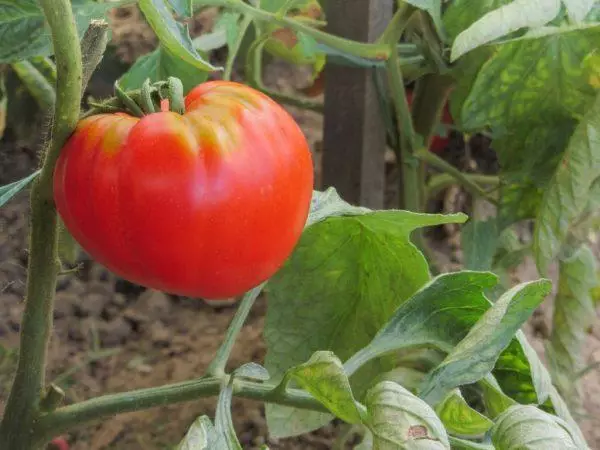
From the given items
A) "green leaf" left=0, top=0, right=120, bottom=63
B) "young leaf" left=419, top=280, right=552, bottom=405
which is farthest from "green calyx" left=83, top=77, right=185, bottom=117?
"young leaf" left=419, top=280, right=552, bottom=405

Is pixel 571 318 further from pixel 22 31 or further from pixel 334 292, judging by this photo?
pixel 22 31

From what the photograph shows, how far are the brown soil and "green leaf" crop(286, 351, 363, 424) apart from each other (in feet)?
1.69

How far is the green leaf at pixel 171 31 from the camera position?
0.49 metres

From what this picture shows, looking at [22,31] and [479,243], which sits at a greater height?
[22,31]

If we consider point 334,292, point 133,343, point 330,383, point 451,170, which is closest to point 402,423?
point 330,383

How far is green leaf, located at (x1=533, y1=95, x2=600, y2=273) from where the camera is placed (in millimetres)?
835

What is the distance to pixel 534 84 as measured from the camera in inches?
34.7

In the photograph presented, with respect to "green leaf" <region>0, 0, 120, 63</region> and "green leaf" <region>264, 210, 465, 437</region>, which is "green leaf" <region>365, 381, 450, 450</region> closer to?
"green leaf" <region>264, 210, 465, 437</region>

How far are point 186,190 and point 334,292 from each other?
1.15ft

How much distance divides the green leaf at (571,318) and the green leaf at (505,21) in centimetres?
37

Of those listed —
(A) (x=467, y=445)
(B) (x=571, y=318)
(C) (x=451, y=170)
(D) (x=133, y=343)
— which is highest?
(A) (x=467, y=445)

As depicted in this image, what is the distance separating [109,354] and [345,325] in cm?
47

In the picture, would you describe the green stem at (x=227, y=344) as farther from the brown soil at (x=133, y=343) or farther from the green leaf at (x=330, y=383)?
the brown soil at (x=133, y=343)

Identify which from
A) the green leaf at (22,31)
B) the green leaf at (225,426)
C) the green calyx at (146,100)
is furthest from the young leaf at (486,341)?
the green leaf at (22,31)
